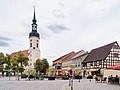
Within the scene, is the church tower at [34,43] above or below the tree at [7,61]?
above

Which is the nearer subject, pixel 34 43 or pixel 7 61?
pixel 7 61

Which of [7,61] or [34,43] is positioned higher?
[34,43]

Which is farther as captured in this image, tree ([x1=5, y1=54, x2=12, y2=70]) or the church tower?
the church tower

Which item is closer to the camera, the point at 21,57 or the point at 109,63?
the point at 109,63

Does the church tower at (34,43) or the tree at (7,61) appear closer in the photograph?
the tree at (7,61)

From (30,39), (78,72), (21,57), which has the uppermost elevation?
(30,39)

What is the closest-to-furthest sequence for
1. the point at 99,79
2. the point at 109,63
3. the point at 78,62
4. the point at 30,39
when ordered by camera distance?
the point at 99,79, the point at 109,63, the point at 78,62, the point at 30,39

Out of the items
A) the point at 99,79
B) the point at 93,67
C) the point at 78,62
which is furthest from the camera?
the point at 78,62

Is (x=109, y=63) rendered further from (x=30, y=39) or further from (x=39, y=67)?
(x=30, y=39)

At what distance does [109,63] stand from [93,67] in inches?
226

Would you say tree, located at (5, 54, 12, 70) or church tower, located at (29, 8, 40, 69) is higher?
church tower, located at (29, 8, 40, 69)

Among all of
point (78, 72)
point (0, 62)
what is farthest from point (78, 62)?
point (0, 62)

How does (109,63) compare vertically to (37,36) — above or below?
below

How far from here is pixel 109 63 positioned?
49.8 m
